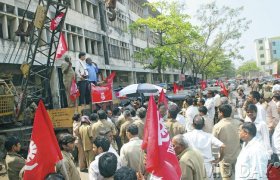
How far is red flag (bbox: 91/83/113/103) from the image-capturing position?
12391 mm

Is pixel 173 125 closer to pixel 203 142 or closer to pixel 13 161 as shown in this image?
pixel 203 142

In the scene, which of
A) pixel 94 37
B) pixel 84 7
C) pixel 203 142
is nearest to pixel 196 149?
pixel 203 142

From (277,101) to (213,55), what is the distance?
104 ft

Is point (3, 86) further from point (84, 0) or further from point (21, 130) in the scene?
point (84, 0)

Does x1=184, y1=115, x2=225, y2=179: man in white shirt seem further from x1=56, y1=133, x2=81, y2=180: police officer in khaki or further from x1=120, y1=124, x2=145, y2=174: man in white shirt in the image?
x1=56, y1=133, x2=81, y2=180: police officer in khaki

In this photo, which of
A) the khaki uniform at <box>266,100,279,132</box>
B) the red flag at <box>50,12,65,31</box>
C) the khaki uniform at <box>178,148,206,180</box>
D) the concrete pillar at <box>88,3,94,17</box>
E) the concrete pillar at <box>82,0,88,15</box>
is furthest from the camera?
the concrete pillar at <box>88,3,94,17</box>

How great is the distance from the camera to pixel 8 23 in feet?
63.5

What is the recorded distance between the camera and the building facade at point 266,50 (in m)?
151

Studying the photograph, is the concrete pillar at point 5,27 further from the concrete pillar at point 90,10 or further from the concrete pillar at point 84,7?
the concrete pillar at point 90,10

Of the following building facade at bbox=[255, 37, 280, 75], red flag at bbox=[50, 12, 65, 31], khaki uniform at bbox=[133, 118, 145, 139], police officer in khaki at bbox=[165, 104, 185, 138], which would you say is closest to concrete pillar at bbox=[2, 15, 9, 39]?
red flag at bbox=[50, 12, 65, 31]

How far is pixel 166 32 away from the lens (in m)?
31.8

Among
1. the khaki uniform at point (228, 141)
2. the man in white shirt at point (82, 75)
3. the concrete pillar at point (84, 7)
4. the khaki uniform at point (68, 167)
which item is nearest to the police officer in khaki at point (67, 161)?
the khaki uniform at point (68, 167)

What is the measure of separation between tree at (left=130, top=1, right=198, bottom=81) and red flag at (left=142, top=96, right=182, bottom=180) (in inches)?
1027

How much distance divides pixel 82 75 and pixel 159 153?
9.43 meters
